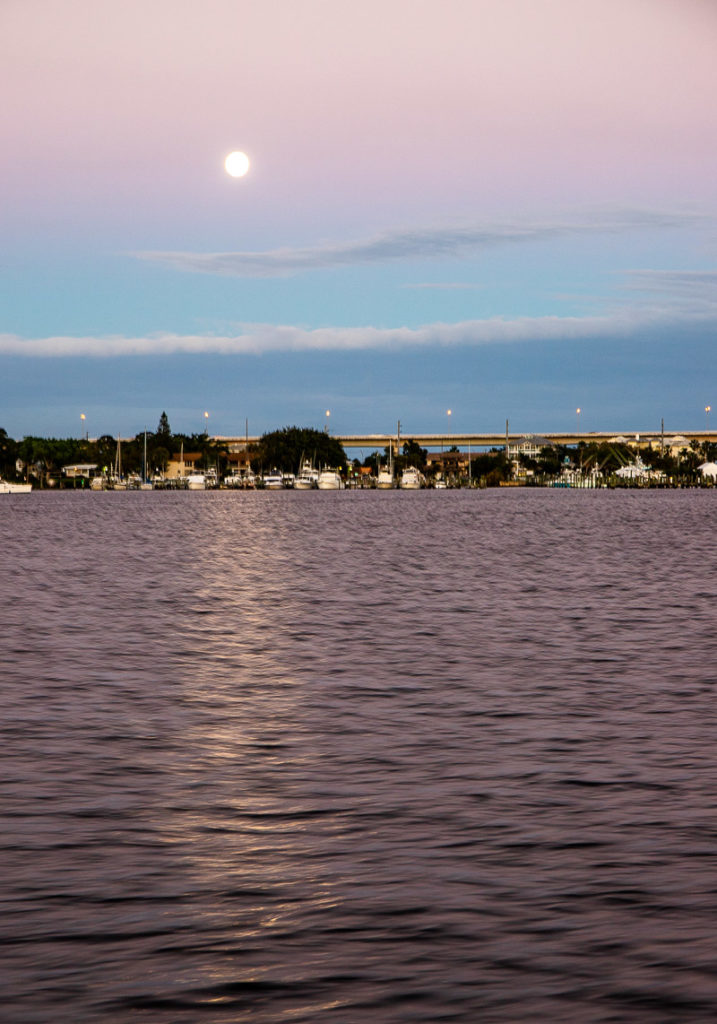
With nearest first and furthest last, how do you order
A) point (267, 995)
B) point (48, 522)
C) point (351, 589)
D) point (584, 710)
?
point (267, 995)
point (584, 710)
point (351, 589)
point (48, 522)

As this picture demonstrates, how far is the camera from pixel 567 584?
4088 cm

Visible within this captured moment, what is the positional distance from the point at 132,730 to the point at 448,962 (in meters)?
8.61

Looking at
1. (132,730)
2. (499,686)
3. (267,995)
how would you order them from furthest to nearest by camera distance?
(499,686) → (132,730) → (267,995)

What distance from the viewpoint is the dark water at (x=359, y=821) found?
8.22m

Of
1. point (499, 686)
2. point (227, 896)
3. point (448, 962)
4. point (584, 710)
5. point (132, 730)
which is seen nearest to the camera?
point (448, 962)

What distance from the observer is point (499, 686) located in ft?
65.1

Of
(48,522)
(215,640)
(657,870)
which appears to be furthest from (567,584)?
(48,522)

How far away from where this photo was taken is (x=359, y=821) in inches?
468

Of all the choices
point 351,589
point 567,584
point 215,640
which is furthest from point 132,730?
point 567,584

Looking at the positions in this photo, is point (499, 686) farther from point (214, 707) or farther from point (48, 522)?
point (48, 522)

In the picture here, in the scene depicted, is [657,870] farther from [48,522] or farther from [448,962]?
[48,522]

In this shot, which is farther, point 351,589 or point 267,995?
point 351,589

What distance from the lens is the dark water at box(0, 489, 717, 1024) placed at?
822 centimetres

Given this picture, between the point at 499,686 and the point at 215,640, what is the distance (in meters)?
8.32
